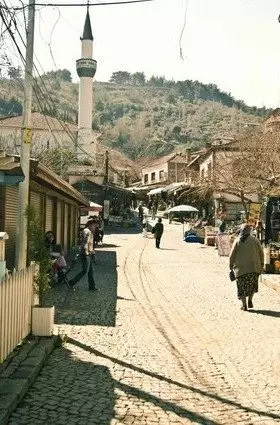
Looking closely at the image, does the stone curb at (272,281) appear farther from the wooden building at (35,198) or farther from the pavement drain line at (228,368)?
the wooden building at (35,198)

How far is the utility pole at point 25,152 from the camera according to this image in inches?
324

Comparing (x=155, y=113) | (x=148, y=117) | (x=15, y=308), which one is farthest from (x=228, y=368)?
(x=155, y=113)

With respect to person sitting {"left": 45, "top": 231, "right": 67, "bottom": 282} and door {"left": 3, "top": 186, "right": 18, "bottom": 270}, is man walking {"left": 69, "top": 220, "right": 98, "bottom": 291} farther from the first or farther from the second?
door {"left": 3, "top": 186, "right": 18, "bottom": 270}

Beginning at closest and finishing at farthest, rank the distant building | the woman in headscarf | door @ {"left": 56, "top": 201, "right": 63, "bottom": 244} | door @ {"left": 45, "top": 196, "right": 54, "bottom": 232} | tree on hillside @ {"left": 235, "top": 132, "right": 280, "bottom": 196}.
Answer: the woman in headscarf, door @ {"left": 45, "top": 196, "right": 54, "bottom": 232}, door @ {"left": 56, "top": 201, "right": 63, "bottom": 244}, tree on hillside @ {"left": 235, "top": 132, "right": 280, "bottom": 196}, the distant building

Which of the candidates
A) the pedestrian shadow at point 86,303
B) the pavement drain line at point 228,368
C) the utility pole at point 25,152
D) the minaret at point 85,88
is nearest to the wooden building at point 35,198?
the utility pole at point 25,152

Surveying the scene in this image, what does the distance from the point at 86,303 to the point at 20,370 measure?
5.17 m

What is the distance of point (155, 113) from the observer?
153 m

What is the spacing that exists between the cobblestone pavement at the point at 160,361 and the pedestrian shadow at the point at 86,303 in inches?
0.9

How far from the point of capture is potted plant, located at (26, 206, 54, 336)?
7422 millimetres

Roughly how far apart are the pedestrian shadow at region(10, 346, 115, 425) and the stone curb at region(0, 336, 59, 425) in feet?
0.31

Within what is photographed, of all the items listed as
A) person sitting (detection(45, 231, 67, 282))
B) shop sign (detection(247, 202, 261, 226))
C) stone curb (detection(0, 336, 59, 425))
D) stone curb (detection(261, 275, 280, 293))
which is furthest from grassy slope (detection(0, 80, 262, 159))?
stone curb (detection(0, 336, 59, 425))

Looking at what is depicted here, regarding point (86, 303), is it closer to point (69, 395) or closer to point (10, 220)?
point (10, 220)

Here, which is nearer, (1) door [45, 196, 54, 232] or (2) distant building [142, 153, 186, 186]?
(1) door [45, 196, 54, 232]

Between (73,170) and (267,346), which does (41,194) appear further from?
(73,170)
